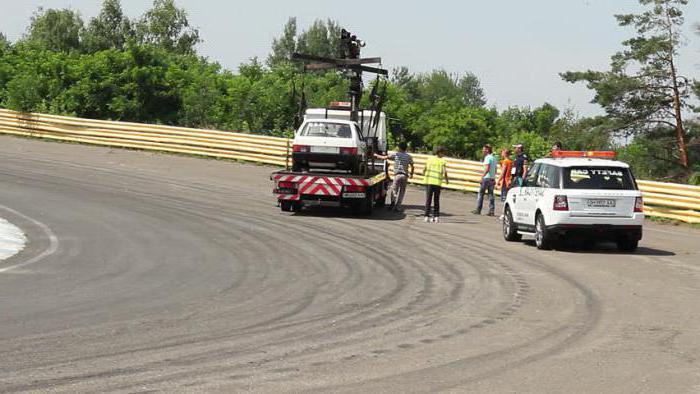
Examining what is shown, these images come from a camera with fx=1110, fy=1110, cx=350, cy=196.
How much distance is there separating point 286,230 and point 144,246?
3.67 m

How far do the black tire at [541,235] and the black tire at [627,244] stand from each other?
119cm

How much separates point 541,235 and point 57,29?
101310mm

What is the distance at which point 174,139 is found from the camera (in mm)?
37531

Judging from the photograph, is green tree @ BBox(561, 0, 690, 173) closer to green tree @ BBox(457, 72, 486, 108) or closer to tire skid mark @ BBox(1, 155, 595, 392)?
tire skid mark @ BBox(1, 155, 595, 392)

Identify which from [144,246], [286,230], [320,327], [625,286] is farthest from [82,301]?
[286,230]

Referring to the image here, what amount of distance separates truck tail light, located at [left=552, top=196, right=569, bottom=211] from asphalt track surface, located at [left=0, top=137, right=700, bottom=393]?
772 millimetres

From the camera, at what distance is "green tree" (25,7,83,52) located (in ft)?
368

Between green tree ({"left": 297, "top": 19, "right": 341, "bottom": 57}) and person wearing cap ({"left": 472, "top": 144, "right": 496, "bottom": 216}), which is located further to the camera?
green tree ({"left": 297, "top": 19, "right": 341, "bottom": 57})

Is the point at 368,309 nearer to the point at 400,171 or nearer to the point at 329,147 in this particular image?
the point at 329,147

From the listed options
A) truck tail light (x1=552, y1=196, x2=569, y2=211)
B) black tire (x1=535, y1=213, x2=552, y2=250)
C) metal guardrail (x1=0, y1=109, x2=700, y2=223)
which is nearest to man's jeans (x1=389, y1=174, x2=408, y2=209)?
metal guardrail (x1=0, y1=109, x2=700, y2=223)

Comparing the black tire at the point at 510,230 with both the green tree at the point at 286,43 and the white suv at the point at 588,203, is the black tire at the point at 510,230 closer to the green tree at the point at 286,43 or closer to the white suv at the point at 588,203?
the white suv at the point at 588,203

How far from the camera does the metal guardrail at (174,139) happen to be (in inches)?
1238

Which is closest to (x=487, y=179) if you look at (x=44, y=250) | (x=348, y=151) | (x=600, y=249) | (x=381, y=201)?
(x=381, y=201)

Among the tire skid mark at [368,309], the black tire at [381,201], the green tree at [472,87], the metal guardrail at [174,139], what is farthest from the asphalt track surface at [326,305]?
the green tree at [472,87]
